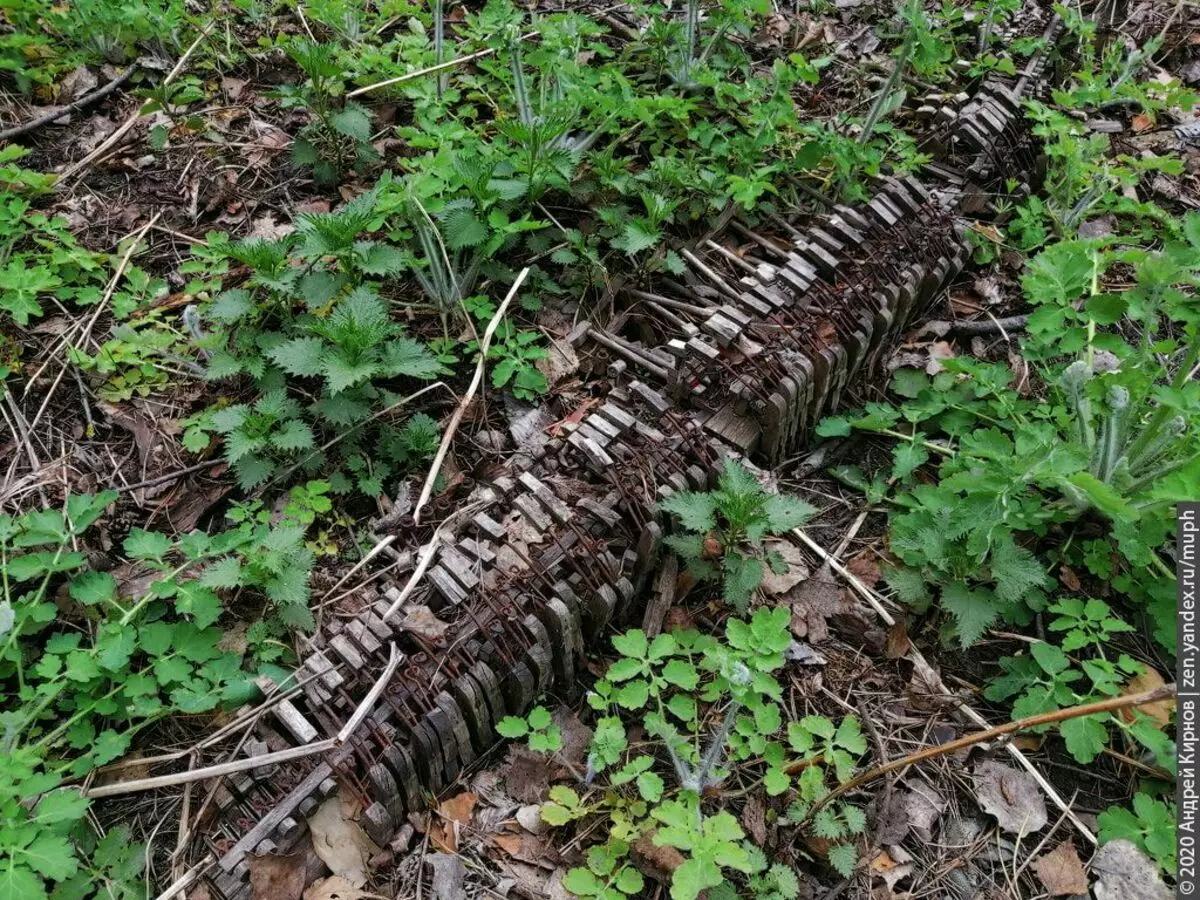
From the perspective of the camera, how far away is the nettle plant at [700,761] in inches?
76.9

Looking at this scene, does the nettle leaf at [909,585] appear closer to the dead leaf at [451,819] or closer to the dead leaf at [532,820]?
the dead leaf at [532,820]

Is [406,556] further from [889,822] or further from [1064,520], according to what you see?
[1064,520]

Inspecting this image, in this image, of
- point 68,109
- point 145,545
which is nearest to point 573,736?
point 145,545

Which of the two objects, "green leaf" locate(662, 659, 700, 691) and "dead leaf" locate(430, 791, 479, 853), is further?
"green leaf" locate(662, 659, 700, 691)

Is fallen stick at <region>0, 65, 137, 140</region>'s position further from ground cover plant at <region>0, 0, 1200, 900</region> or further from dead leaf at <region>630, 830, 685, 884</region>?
dead leaf at <region>630, 830, 685, 884</region>

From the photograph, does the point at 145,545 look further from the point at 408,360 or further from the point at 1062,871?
the point at 1062,871

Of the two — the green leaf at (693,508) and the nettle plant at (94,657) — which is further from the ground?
the green leaf at (693,508)

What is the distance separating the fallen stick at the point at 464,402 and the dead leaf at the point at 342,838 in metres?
0.83

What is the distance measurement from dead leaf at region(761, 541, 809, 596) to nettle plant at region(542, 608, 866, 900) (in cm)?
31

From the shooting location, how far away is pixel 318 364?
2.51 metres

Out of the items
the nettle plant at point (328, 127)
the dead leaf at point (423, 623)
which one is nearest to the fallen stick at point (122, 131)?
the nettle plant at point (328, 127)

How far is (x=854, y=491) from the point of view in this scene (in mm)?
2857

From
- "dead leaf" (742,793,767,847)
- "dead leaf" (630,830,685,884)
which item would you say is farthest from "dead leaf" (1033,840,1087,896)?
"dead leaf" (630,830,685,884)

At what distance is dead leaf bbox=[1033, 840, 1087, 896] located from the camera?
2064 millimetres
